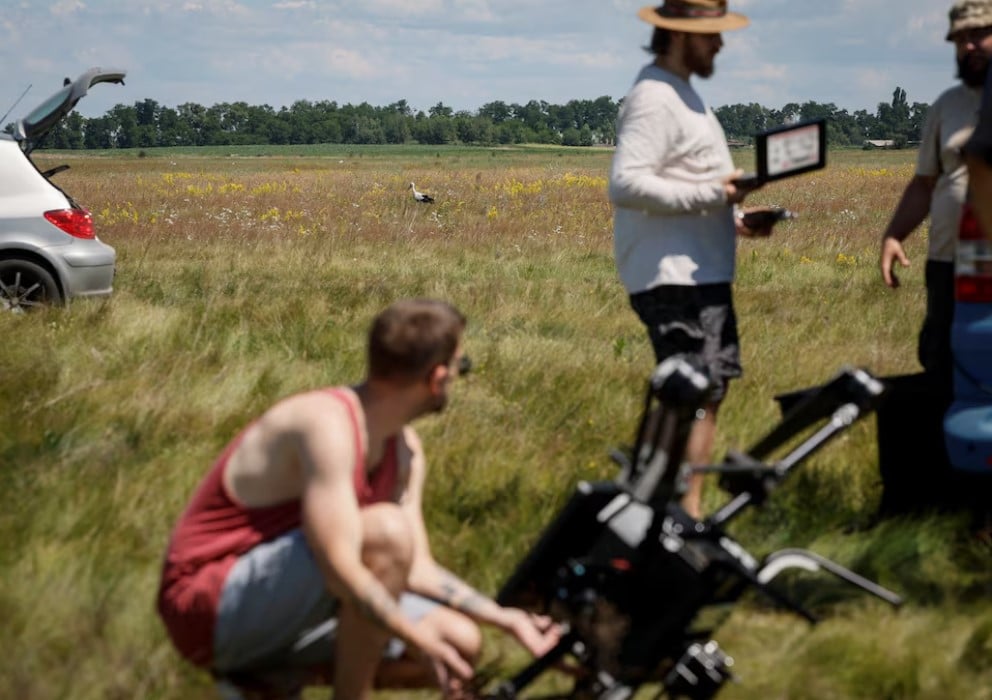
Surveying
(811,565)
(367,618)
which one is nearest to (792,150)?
(811,565)

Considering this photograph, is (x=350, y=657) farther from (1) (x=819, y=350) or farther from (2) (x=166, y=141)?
(2) (x=166, y=141)

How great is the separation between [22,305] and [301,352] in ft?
8.68

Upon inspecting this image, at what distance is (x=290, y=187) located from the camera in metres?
29.1

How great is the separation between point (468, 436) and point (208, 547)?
2344 mm

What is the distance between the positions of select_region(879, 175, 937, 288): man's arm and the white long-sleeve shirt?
2.16 ft

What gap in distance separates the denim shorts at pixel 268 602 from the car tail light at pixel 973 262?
197 centimetres

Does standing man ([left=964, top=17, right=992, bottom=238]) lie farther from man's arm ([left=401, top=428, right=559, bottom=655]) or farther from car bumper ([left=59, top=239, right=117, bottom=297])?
car bumper ([left=59, top=239, right=117, bottom=297])

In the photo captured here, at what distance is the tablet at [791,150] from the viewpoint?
3861 millimetres

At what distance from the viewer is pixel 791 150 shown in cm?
389

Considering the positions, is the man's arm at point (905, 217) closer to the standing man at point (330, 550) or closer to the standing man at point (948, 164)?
the standing man at point (948, 164)

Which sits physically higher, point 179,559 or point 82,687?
point 179,559

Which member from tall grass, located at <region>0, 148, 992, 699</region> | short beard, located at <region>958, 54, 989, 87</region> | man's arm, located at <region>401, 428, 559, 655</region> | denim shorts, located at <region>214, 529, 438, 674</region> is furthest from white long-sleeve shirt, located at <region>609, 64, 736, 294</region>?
denim shorts, located at <region>214, 529, 438, 674</region>

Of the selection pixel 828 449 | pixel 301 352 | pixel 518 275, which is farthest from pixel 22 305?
pixel 828 449

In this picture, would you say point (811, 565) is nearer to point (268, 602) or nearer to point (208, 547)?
point (268, 602)
